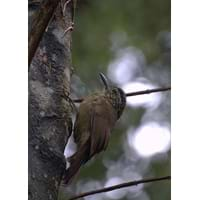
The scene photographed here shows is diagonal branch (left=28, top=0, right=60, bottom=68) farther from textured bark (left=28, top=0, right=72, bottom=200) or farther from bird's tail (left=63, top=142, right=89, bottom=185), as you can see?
bird's tail (left=63, top=142, right=89, bottom=185)

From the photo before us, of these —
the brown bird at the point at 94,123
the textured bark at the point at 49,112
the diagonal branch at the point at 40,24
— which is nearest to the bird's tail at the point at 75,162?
the brown bird at the point at 94,123

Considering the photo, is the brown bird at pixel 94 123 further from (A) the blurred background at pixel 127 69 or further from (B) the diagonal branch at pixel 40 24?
(B) the diagonal branch at pixel 40 24

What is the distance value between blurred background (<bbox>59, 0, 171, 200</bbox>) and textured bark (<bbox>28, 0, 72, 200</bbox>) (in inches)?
16.9

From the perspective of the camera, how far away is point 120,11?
7.38 feet

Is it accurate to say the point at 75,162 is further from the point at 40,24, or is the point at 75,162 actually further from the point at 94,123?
the point at 40,24

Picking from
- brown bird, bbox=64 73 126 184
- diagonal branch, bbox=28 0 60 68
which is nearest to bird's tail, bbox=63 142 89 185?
brown bird, bbox=64 73 126 184

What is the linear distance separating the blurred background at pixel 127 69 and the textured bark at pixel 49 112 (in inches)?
16.9

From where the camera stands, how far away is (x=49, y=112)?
1318 millimetres

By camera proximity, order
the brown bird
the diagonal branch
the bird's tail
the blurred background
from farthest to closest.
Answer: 1. the blurred background
2. the brown bird
3. the bird's tail
4. the diagonal branch

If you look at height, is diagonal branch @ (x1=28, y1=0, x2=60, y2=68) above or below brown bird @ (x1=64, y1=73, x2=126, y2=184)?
above

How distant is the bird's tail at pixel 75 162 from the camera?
4.73 feet

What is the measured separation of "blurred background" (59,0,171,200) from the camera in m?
1.95
